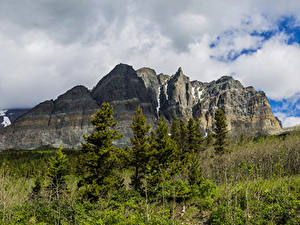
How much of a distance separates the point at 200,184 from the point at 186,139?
21916 millimetres

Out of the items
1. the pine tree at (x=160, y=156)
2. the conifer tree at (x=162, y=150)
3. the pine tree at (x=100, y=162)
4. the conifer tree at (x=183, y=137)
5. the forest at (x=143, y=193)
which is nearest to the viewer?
the forest at (x=143, y=193)

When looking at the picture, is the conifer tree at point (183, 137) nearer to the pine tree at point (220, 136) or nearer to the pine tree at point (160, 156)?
the pine tree at point (220, 136)

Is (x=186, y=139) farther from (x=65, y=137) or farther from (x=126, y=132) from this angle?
(x=65, y=137)

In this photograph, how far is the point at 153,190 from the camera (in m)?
21.0

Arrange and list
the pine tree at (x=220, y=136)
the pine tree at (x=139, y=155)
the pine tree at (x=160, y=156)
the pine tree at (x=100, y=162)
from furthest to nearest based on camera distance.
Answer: the pine tree at (x=220, y=136), the pine tree at (x=139, y=155), the pine tree at (x=160, y=156), the pine tree at (x=100, y=162)

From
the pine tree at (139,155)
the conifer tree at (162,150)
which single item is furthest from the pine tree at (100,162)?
the conifer tree at (162,150)

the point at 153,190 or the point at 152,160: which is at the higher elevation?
the point at 152,160

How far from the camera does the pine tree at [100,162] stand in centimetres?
1891

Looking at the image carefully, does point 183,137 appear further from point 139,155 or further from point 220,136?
point 139,155

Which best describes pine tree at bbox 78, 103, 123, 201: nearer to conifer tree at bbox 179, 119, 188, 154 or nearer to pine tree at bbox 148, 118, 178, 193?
pine tree at bbox 148, 118, 178, 193

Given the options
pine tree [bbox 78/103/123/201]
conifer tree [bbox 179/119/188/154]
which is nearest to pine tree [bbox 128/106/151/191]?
pine tree [bbox 78/103/123/201]

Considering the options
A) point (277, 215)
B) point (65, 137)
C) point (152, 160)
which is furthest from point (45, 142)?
point (277, 215)

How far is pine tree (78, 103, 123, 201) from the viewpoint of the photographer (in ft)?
62.0

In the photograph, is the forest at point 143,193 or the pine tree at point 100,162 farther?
the pine tree at point 100,162
